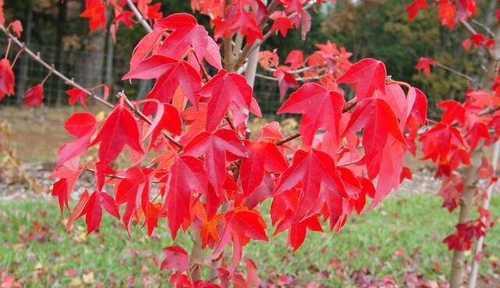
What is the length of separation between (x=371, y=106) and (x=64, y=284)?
272 cm

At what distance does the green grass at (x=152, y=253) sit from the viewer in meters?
3.49

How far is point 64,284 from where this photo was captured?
10.9 ft

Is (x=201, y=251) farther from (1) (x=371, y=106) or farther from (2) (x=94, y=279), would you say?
(2) (x=94, y=279)

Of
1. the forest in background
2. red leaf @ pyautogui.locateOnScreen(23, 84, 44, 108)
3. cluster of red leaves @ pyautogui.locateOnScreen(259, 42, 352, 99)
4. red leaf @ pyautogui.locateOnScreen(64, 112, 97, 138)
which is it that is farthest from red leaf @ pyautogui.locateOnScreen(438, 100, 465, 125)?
the forest in background

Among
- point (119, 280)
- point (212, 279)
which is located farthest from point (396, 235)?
point (212, 279)

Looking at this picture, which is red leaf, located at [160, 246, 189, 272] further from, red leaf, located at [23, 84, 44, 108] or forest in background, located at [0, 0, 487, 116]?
forest in background, located at [0, 0, 487, 116]

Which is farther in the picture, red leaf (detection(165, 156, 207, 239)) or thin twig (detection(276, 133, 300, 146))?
thin twig (detection(276, 133, 300, 146))

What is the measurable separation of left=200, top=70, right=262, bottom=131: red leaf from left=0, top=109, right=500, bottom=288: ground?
67.0 inches

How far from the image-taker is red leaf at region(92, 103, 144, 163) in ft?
2.96

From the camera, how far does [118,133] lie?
91cm

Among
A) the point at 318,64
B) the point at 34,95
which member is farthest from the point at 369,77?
the point at 34,95

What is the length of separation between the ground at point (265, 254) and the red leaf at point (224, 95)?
170 centimetres

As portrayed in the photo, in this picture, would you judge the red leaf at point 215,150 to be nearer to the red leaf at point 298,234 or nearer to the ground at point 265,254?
the red leaf at point 298,234

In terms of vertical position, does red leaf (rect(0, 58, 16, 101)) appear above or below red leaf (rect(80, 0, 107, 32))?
below
